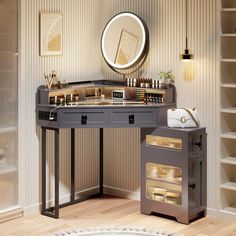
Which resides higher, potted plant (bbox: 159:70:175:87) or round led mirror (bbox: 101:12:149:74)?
round led mirror (bbox: 101:12:149:74)

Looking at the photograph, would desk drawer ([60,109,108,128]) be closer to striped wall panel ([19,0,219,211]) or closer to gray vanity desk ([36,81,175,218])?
gray vanity desk ([36,81,175,218])

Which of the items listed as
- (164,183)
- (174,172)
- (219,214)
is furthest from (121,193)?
(219,214)

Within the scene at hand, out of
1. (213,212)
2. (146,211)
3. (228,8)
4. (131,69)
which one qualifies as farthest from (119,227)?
(228,8)

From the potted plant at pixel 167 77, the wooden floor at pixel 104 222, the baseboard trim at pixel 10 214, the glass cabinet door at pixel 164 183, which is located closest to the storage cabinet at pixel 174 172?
the glass cabinet door at pixel 164 183

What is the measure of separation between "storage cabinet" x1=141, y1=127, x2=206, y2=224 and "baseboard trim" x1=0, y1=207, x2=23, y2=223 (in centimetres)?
111

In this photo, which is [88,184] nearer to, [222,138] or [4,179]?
[4,179]

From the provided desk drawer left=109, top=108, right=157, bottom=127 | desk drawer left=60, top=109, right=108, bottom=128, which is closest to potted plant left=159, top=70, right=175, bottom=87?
desk drawer left=109, top=108, right=157, bottom=127

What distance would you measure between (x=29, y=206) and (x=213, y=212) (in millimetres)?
1671

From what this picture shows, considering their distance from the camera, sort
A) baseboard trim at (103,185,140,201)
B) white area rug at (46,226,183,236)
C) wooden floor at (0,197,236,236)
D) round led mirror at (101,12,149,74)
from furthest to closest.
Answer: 1. baseboard trim at (103,185,140,201)
2. round led mirror at (101,12,149,74)
3. wooden floor at (0,197,236,236)
4. white area rug at (46,226,183,236)

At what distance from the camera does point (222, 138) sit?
5602 mm

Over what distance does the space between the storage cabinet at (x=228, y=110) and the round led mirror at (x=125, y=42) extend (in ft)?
2.63

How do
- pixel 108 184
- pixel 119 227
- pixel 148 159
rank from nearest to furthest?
pixel 119 227, pixel 148 159, pixel 108 184

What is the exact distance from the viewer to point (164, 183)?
5.63 m

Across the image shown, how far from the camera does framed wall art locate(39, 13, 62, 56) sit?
5.71 m
